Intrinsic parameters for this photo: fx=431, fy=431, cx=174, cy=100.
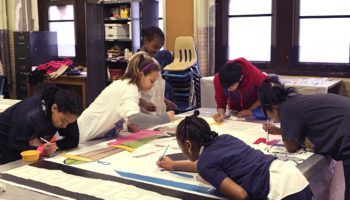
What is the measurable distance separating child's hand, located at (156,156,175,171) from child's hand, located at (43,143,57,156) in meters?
0.58

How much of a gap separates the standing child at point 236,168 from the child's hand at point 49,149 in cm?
80

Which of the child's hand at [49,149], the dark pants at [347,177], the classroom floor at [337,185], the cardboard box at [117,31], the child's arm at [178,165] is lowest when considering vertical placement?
the classroom floor at [337,185]

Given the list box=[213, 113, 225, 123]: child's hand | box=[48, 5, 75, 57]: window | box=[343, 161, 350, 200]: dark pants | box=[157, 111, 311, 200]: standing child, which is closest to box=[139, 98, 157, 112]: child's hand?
box=[213, 113, 225, 123]: child's hand

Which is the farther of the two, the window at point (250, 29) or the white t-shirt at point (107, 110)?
the window at point (250, 29)

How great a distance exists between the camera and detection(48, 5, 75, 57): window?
714 cm

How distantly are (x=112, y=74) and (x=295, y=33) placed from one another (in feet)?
8.40

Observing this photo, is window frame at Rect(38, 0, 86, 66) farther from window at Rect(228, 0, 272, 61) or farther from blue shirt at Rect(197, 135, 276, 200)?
blue shirt at Rect(197, 135, 276, 200)

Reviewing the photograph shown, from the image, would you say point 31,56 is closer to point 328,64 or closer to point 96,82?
point 96,82

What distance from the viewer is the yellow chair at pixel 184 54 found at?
A: 17.1ft

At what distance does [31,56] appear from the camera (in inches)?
266

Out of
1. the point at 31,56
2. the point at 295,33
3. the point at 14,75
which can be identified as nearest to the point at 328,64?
the point at 295,33

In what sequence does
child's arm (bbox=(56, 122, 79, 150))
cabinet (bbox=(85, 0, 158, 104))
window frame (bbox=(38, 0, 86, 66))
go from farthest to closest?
window frame (bbox=(38, 0, 86, 66))
cabinet (bbox=(85, 0, 158, 104))
child's arm (bbox=(56, 122, 79, 150))

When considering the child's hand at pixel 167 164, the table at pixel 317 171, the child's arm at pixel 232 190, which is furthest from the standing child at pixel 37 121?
the child's arm at pixel 232 190

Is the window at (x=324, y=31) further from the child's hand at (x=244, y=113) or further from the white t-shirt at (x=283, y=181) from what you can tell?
the white t-shirt at (x=283, y=181)
